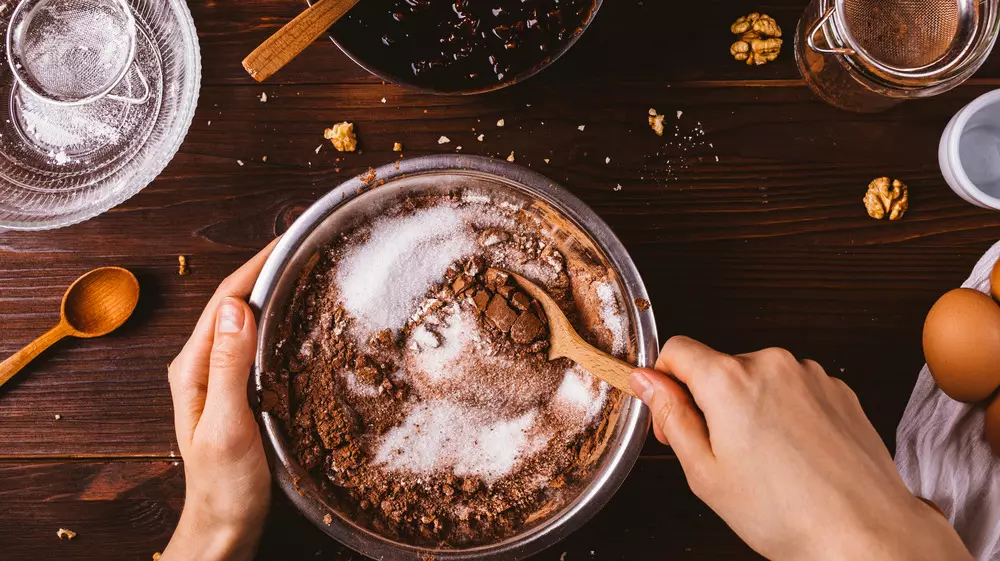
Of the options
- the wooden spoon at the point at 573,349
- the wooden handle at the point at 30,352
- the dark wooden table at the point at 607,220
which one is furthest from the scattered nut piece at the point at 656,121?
the wooden handle at the point at 30,352

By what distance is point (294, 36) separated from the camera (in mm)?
1030

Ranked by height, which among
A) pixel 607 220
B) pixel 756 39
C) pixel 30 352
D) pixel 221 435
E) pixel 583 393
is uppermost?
pixel 756 39

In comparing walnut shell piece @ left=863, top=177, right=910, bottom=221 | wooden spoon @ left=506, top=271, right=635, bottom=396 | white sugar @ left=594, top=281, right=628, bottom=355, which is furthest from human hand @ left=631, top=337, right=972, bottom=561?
walnut shell piece @ left=863, top=177, right=910, bottom=221

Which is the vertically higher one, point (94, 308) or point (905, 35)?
point (905, 35)

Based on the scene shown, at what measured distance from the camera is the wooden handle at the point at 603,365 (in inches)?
40.7

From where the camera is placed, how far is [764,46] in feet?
4.12

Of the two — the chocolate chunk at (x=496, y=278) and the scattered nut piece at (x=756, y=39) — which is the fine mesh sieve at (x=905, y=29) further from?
the chocolate chunk at (x=496, y=278)

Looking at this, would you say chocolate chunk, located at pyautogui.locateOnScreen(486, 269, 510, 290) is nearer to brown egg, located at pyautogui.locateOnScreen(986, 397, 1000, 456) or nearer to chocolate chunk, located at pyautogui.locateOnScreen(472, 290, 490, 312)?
chocolate chunk, located at pyautogui.locateOnScreen(472, 290, 490, 312)

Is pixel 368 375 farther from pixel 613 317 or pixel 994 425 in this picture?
pixel 994 425

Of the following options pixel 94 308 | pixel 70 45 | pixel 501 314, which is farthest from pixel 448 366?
pixel 70 45

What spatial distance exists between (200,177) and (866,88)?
1.34 metres

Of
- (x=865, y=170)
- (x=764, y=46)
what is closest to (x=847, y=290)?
(x=865, y=170)

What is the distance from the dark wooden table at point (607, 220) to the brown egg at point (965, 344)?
156 millimetres

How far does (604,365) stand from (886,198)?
2.34ft
